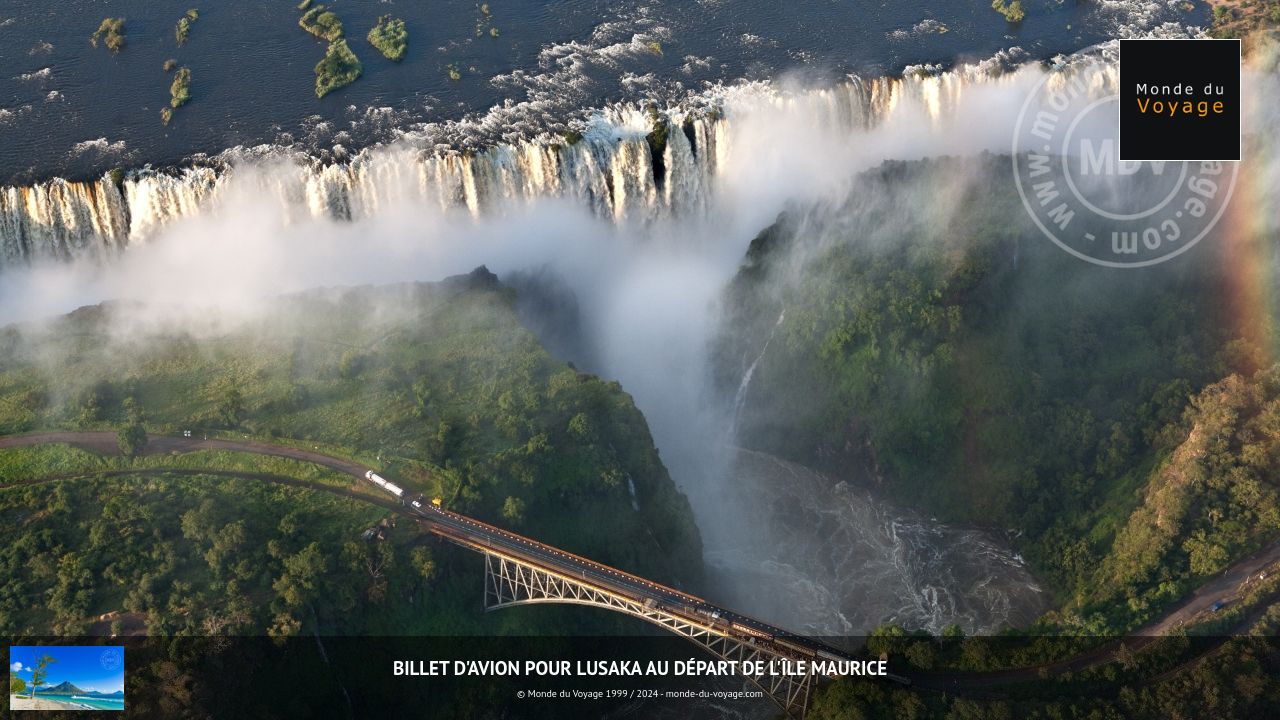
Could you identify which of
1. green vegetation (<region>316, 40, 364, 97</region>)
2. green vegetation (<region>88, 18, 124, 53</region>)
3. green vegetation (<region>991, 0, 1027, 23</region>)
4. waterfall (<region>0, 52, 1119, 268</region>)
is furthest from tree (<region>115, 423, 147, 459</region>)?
green vegetation (<region>991, 0, 1027, 23</region>)

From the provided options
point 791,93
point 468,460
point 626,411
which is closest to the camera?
point 468,460

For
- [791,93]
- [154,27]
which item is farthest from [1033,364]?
[154,27]

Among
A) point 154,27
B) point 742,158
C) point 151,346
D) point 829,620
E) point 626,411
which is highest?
point 154,27

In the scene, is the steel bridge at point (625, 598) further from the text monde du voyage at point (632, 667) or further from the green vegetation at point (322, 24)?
the green vegetation at point (322, 24)

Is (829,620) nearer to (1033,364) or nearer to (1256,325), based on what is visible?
(1033,364)

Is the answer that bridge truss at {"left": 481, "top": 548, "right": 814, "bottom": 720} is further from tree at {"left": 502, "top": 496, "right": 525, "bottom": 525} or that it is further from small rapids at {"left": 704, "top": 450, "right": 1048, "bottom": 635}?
small rapids at {"left": 704, "top": 450, "right": 1048, "bottom": 635}

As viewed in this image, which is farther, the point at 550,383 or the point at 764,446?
the point at 764,446

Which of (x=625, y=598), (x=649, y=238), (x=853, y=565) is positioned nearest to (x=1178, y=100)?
(x=649, y=238)
